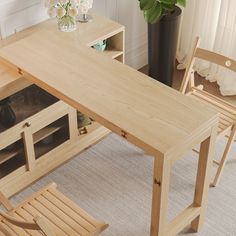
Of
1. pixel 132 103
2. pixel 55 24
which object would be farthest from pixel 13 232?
pixel 55 24

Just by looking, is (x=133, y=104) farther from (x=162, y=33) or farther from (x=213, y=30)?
(x=213, y=30)

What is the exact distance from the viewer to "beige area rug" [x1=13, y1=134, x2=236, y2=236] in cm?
284

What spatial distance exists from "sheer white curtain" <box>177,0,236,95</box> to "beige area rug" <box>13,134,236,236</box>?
0.72m

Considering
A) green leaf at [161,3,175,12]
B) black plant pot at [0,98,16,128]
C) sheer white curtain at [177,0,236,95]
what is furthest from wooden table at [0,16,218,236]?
sheer white curtain at [177,0,236,95]

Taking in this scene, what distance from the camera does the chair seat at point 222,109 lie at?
289 cm

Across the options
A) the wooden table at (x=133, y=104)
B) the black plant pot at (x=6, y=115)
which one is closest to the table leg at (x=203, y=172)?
the wooden table at (x=133, y=104)

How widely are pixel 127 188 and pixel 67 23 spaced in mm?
1031

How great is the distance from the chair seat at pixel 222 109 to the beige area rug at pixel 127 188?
38 cm

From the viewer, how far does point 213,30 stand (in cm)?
368

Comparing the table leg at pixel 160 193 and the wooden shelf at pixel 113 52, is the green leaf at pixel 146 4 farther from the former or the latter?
the table leg at pixel 160 193

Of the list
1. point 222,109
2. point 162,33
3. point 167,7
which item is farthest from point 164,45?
point 222,109

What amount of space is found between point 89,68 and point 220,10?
1350 mm

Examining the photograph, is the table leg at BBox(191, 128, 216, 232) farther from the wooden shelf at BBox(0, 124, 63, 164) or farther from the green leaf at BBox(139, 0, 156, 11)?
the green leaf at BBox(139, 0, 156, 11)

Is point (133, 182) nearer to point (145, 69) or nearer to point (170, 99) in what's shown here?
point (170, 99)
